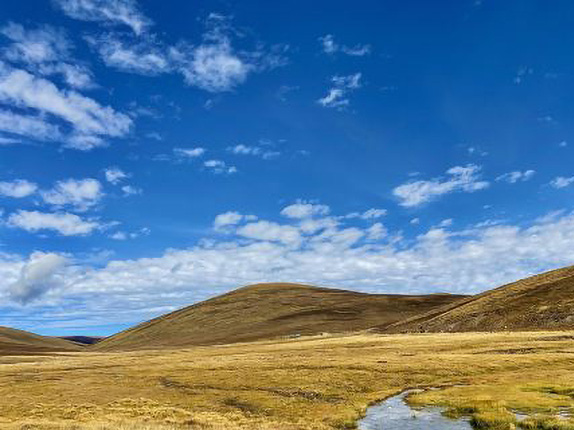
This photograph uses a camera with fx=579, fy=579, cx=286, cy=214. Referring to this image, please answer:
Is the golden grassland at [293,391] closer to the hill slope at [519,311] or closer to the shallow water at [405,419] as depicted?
the shallow water at [405,419]

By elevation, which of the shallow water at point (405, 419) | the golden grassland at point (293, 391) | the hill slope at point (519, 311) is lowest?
the shallow water at point (405, 419)

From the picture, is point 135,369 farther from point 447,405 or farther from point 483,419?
point 483,419

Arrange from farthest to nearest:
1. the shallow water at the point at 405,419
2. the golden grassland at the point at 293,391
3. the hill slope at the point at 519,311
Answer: the hill slope at the point at 519,311, the golden grassland at the point at 293,391, the shallow water at the point at 405,419

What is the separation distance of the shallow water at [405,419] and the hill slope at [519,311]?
81.0 meters

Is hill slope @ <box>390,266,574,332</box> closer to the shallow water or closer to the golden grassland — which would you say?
the golden grassland

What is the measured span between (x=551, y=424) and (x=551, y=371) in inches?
992

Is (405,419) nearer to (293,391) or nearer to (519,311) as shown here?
(293,391)

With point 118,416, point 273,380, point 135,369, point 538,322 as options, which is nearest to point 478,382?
point 273,380

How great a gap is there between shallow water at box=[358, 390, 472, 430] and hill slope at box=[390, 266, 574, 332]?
266 ft

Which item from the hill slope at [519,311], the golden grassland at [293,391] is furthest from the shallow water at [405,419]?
the hill slope at [519,311]

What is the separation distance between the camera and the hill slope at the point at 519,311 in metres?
117

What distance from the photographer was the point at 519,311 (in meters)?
128

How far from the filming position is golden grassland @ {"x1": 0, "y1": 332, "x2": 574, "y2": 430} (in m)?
36.1

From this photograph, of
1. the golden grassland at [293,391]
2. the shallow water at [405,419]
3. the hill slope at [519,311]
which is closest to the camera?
the shallow water at [405,419]
